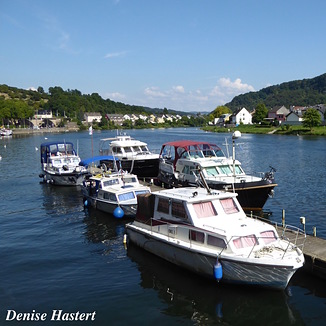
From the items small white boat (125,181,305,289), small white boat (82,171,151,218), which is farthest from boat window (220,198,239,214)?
small white boat (82,171,151,218)

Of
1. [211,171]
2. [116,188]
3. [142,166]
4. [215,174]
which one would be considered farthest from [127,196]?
[142,166]

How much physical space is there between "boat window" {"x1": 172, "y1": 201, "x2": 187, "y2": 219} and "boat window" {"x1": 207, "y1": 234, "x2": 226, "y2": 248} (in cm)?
191

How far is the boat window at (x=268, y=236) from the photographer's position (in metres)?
17.0

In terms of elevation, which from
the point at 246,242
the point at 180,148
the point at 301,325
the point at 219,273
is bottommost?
the point at 301,325

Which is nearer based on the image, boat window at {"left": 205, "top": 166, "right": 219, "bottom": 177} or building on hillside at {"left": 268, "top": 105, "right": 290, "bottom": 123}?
boat window at {"left": 205, "top": 166, "right": 219, "bottom": 177}

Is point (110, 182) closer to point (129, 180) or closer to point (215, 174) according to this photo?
point (129, 180)

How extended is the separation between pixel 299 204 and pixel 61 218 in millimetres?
19908

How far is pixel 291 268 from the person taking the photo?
14891 millimetres

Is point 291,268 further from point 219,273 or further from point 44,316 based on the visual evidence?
point 44,316

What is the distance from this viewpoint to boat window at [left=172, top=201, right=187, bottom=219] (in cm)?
1858

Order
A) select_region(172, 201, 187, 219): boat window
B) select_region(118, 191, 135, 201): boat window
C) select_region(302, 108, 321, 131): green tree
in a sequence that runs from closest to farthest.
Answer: select_region(172, 201, 187, 219): boat window, select_region(118, 191, 135, 201): boat window, select_region(302, 108, 321, 131): green tree

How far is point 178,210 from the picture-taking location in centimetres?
1892

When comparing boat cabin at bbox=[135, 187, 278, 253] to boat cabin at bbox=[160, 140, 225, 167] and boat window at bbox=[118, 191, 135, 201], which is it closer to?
boat window at bbox=[118, 191, 135, 201]

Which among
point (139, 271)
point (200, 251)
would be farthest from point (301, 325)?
point (139, 271)
